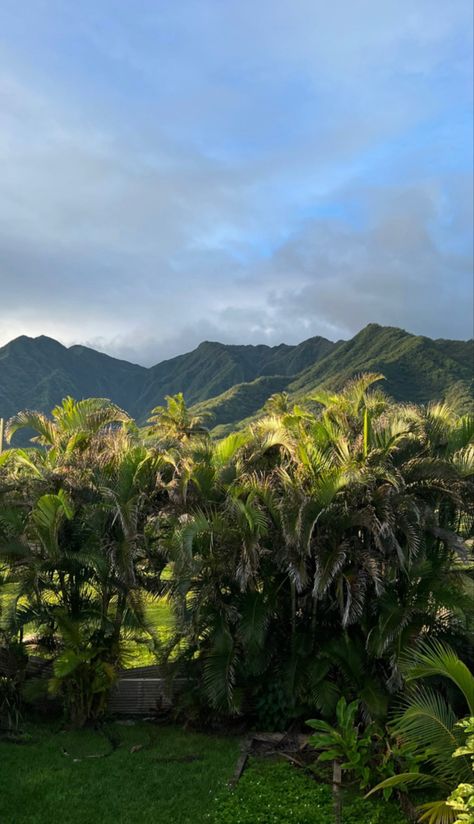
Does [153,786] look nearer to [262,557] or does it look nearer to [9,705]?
[9,705]

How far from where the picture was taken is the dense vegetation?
7504 mm

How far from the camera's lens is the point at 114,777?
277 inches

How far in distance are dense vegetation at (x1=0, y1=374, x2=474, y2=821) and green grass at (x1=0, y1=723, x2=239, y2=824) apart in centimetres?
50

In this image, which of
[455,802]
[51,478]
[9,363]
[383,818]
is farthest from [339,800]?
[9,363]

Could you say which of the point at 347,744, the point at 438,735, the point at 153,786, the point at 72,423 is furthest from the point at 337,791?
the point at 72,423

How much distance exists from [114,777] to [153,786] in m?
0.51

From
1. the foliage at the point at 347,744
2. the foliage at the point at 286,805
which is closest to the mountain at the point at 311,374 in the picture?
the foliage at the point at 347,744

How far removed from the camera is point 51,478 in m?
8.83

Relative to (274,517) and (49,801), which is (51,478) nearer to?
(274,517)

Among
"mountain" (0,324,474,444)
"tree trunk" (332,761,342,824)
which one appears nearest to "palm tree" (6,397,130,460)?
"tree trunk" (332,761,342,824)

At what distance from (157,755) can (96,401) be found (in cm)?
574

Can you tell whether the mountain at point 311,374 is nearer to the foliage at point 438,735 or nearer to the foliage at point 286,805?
the foliage at point 286,805

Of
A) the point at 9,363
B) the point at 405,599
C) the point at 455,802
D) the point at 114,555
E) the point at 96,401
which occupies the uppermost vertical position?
the point at 9,363

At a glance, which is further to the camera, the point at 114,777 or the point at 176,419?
the point at 176,419
